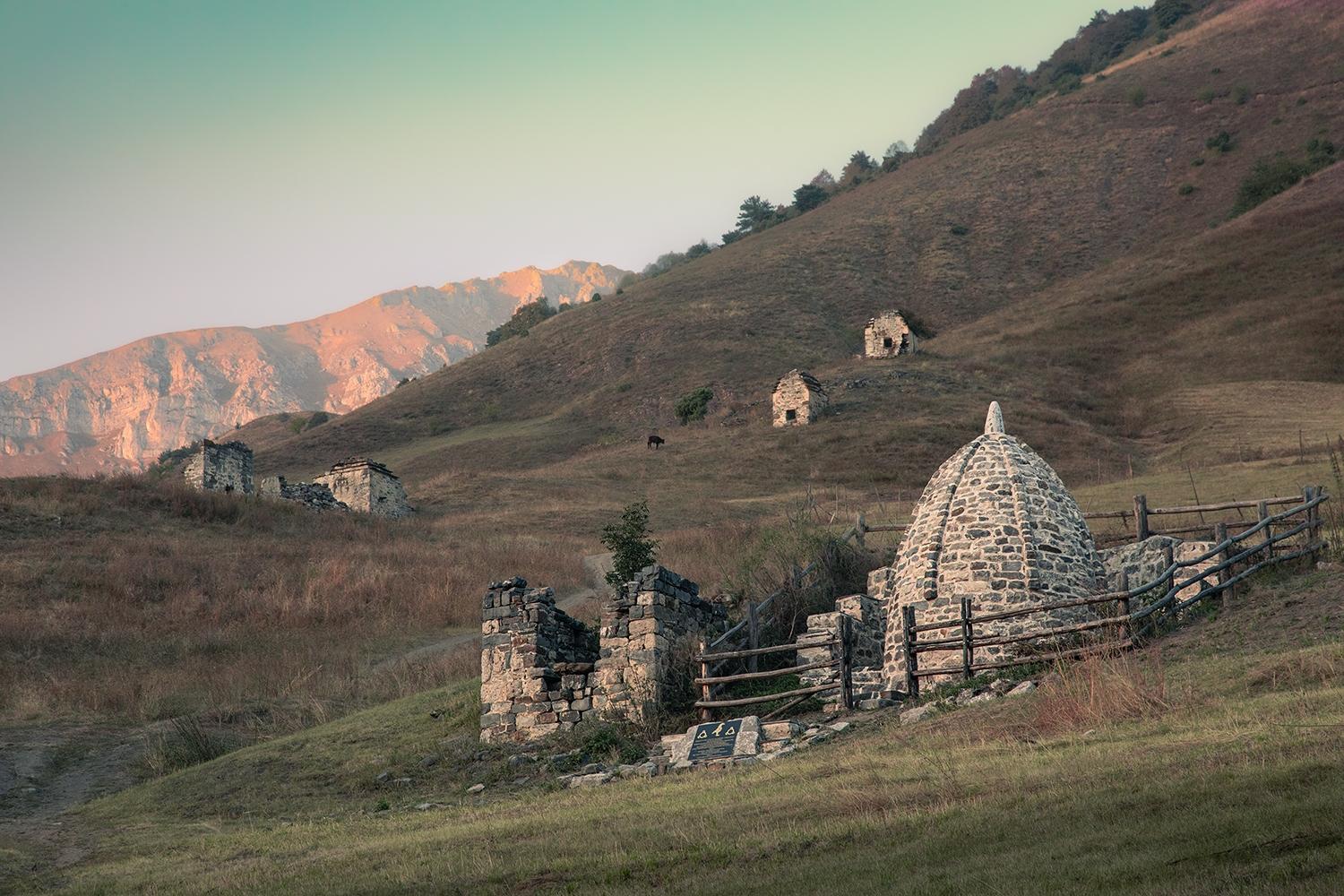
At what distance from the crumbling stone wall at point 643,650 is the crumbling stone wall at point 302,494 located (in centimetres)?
2975

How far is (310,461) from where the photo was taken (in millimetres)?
75125

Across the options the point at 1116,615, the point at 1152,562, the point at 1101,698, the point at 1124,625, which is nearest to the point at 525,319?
the point at 1152,562

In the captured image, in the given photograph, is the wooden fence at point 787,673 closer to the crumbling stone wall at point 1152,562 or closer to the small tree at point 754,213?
the crumbling stone wall at point 1152,562

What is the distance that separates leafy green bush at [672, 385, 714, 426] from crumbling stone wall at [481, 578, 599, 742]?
158ft

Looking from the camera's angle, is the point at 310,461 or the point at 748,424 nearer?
the point at 748,424

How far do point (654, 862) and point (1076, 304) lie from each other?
7430 centimetres

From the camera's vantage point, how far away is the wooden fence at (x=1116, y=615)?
19250mm

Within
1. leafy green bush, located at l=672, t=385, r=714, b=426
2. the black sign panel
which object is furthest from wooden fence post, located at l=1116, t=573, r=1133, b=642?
leafy green bush, located at l=672, t=385, r=714, b=426

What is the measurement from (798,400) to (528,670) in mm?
42927

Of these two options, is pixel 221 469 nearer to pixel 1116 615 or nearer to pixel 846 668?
pixel 846 668

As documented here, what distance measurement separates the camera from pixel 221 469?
53.7m

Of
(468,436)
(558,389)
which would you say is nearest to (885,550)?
(468,436)

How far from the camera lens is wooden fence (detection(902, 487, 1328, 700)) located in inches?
758

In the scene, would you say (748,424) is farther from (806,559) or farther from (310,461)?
(806,559)
